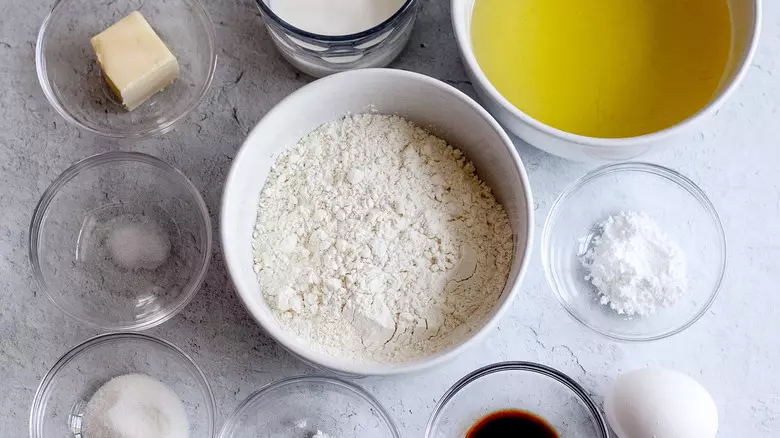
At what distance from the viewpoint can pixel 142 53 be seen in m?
1.33

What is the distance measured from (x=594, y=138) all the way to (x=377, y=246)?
38cm

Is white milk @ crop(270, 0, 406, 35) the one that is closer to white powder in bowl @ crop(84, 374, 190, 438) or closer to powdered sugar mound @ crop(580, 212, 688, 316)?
powdered sugar mound @ crop(580, 212, 688, 316)

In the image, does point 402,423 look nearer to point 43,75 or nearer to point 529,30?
point 529,30

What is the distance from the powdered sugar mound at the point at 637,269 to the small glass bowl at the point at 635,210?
0.03 metres

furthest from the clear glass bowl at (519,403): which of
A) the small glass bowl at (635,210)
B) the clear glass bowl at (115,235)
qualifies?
the clear glass bowl at (115,235)

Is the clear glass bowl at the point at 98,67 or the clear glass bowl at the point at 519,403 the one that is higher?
the clear glass bowl at the point at 98,67

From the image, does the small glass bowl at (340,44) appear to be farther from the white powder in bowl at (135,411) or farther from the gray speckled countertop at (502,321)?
Result: the white powder in bowl at (135,411)

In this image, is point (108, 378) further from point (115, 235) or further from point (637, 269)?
point (637, 269)

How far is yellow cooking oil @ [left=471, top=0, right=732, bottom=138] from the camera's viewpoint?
1281 millimetres

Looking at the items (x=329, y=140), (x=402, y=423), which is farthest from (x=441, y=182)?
(x=402, y=423)

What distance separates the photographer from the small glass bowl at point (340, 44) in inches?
48.8

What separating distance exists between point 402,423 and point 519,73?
63 centimetres

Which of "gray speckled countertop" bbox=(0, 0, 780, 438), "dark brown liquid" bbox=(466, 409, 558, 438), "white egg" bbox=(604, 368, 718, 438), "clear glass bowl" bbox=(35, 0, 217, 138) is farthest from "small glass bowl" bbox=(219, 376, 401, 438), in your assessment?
"clear glass bowl" bbox=(35, 0, 217, 138)

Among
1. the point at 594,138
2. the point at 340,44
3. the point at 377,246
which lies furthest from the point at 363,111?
the point at 594,138
